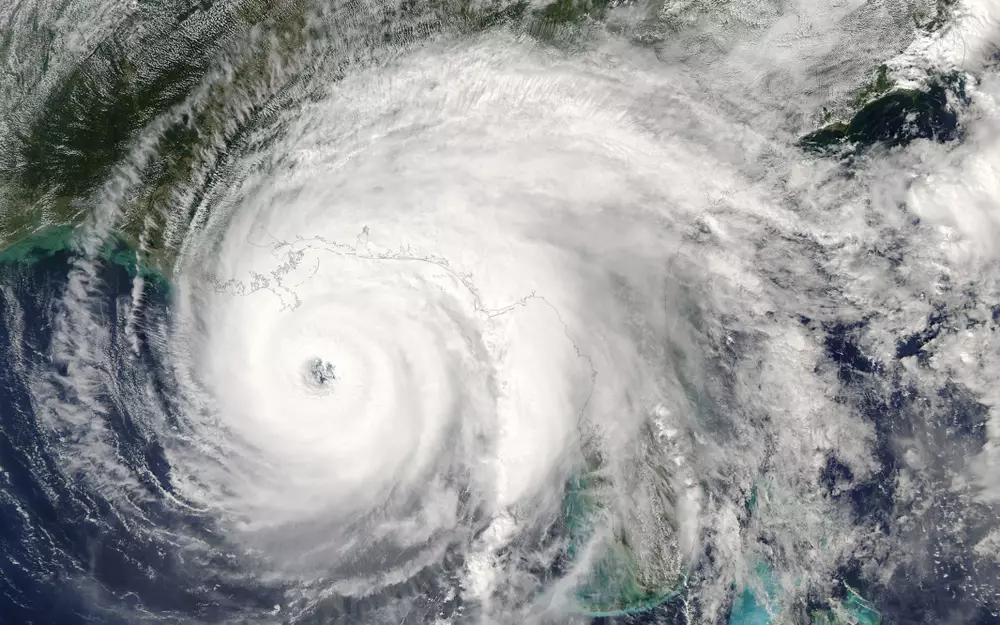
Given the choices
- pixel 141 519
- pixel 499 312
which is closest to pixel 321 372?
pixel 499 312

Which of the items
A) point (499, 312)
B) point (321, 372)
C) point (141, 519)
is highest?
point (499, 312)

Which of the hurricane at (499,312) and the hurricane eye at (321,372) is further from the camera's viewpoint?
the hurricane eye at (321,372)

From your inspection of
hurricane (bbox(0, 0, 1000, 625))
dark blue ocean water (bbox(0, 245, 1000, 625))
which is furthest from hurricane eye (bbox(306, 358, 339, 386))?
dark blue ocean water (bbox(0, 245, 1000, 625))

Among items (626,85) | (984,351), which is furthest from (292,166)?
(984,351)

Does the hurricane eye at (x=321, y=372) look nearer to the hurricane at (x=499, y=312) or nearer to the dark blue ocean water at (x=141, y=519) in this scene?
the hurricane at (x=499, y=312)

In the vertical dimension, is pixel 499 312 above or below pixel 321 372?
above

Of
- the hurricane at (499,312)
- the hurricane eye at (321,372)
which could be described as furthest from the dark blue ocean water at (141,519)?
the hurricane eye at (321,372)

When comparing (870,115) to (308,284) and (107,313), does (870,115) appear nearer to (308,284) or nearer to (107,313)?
(308,284)

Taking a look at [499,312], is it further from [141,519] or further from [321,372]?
[141,519]

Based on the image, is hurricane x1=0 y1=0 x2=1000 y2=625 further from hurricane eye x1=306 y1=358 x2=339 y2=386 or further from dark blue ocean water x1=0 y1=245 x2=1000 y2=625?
hurricane eye x1=306 y1=358 x2=339 y2=386
